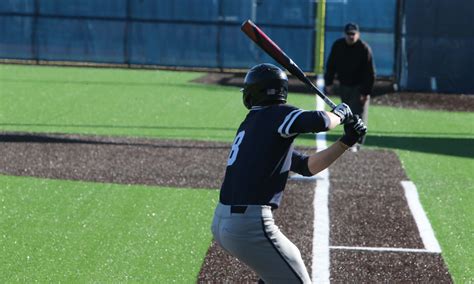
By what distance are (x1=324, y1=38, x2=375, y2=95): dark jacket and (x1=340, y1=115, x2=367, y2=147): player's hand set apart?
9.22 meters

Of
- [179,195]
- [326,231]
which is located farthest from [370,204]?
[179,195]

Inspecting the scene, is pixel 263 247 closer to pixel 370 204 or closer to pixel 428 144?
pixel 370 204

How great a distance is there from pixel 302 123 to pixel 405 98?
18852 mm

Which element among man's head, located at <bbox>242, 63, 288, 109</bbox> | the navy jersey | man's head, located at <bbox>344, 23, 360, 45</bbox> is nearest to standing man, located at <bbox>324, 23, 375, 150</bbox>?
man's head, located at <bbox>344, 23, 360, 45</bbox>

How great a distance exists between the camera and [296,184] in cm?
1297

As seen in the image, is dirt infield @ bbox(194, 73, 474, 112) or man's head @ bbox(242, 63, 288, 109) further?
dirt infield @ bbox(194, 73, 474, 112)

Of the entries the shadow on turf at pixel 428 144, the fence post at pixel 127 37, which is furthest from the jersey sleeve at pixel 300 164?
the fence post at pixel 127 37

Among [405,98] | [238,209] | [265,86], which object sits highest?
[265,86]

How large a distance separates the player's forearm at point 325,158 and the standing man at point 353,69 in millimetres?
9172

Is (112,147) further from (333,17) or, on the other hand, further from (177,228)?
(333,17)

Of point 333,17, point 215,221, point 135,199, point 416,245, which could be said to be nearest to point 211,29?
point 333,17

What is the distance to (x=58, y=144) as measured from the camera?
15.7 metres

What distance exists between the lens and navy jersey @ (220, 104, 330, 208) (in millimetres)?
6098

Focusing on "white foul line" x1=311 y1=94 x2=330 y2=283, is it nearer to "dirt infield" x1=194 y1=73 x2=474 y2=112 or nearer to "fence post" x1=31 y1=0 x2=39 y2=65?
"dirt infield" x1=194 y1=73 x2=474 y2=112
